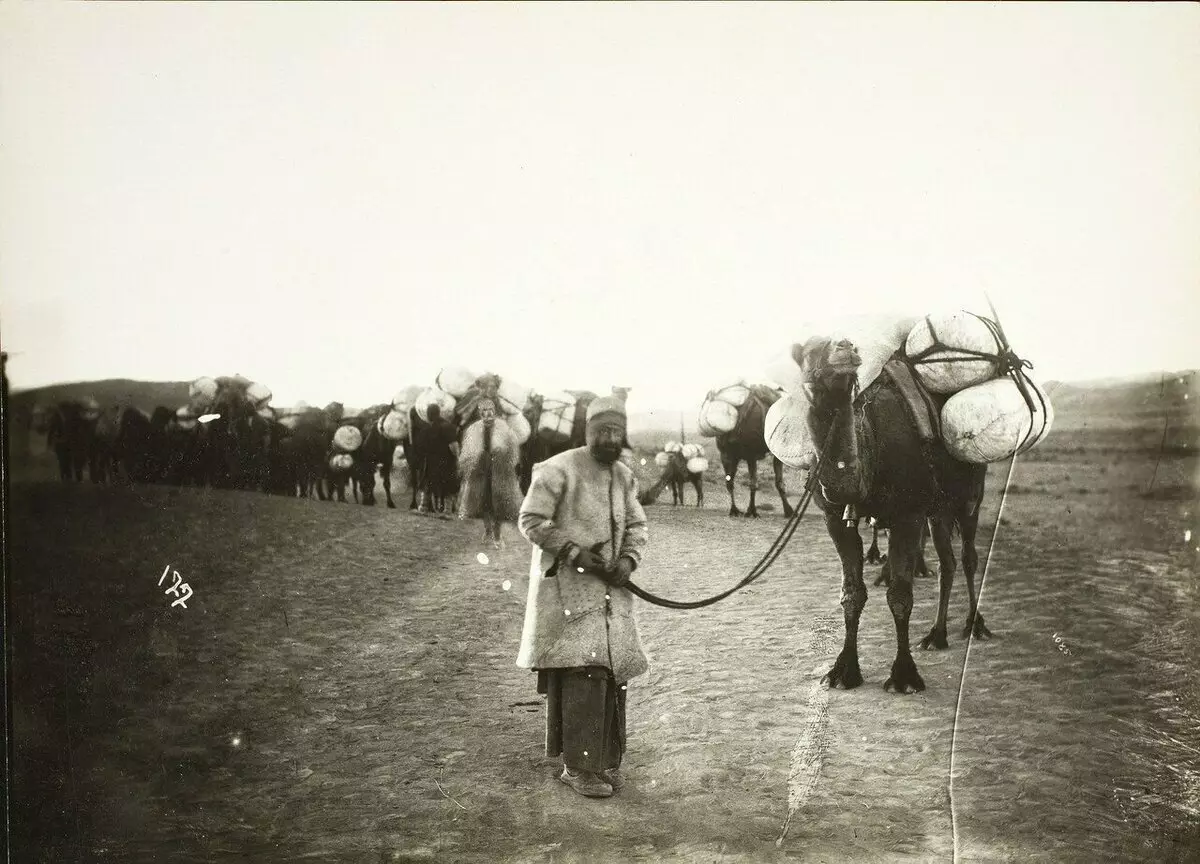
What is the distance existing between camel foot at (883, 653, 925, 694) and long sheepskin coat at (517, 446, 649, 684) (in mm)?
1230

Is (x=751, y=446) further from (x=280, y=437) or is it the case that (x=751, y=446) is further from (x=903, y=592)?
(x=280, y=437)

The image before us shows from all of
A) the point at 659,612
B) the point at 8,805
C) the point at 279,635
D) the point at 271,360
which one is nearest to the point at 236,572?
the point at 279,635

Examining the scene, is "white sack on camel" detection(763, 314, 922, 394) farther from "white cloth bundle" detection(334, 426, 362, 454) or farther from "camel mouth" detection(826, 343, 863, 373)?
"white cloth bundle" detection(334, 426, 362, 454)

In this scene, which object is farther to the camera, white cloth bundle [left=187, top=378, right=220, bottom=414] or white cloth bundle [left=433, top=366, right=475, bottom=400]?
white cloth bundle [left=187, top=378, right=220, bottom=414]

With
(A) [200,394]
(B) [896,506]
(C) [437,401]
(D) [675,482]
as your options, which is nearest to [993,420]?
(B) [896,506]

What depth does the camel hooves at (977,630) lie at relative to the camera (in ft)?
14.9

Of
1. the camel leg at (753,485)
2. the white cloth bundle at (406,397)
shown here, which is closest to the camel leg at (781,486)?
the camel leg at (753,485)

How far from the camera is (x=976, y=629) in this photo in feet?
14.9

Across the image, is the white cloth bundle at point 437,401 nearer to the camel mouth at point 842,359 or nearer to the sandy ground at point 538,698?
the sandy ground at point 538,698

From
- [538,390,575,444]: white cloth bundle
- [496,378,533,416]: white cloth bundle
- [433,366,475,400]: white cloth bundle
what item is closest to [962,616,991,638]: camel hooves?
[538,390,575,444]: white cloth bundle

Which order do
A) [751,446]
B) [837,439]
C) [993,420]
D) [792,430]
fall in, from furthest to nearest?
[751,446] → [792,430] → [993,420] → [837,439]

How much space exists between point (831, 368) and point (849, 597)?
3.75 feet

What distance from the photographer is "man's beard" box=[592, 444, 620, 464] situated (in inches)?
158

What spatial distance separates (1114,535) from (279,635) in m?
4.07
